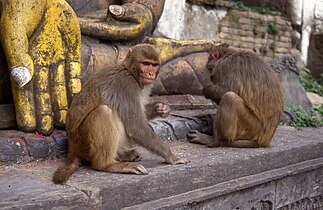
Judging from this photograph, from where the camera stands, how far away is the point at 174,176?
280 centimetres

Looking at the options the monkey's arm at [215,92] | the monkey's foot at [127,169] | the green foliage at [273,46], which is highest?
the monkey's arm at [215,92]

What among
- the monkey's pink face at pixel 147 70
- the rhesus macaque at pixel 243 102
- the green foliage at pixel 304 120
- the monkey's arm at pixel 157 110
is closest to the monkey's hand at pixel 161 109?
the monkey's arm at pixel 157 110

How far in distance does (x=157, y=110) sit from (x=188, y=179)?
0.56 m

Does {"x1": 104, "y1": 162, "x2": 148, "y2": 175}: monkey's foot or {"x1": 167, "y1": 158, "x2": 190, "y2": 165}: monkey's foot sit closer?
{"x1": 104, "y1": 162, "x2": 148, "y2": 175}: monkey's foot

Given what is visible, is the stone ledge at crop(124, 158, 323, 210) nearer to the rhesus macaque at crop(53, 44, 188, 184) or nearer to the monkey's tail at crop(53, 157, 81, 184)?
the rhesus macaque at crop(53, 44, 188, 184)

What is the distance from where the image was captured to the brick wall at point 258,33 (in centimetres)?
821

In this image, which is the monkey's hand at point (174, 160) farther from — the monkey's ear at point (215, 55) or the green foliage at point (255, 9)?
the green foliage at point (255, 9)

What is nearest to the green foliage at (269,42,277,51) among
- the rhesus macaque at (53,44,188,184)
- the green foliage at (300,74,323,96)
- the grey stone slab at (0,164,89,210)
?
the green foliage at (300,74,323,96)

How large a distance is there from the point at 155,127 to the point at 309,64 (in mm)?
6664

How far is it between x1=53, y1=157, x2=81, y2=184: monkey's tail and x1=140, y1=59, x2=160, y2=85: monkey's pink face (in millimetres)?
610

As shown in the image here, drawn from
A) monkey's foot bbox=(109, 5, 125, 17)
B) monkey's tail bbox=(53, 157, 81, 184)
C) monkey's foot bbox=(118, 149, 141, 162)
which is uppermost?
monkey's foot bbox=(109, 5, 125, 17)

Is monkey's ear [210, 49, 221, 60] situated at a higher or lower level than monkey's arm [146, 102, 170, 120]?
higher

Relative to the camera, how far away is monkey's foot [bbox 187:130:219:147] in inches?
142

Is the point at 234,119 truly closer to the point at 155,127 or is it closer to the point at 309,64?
the point at 155,127
